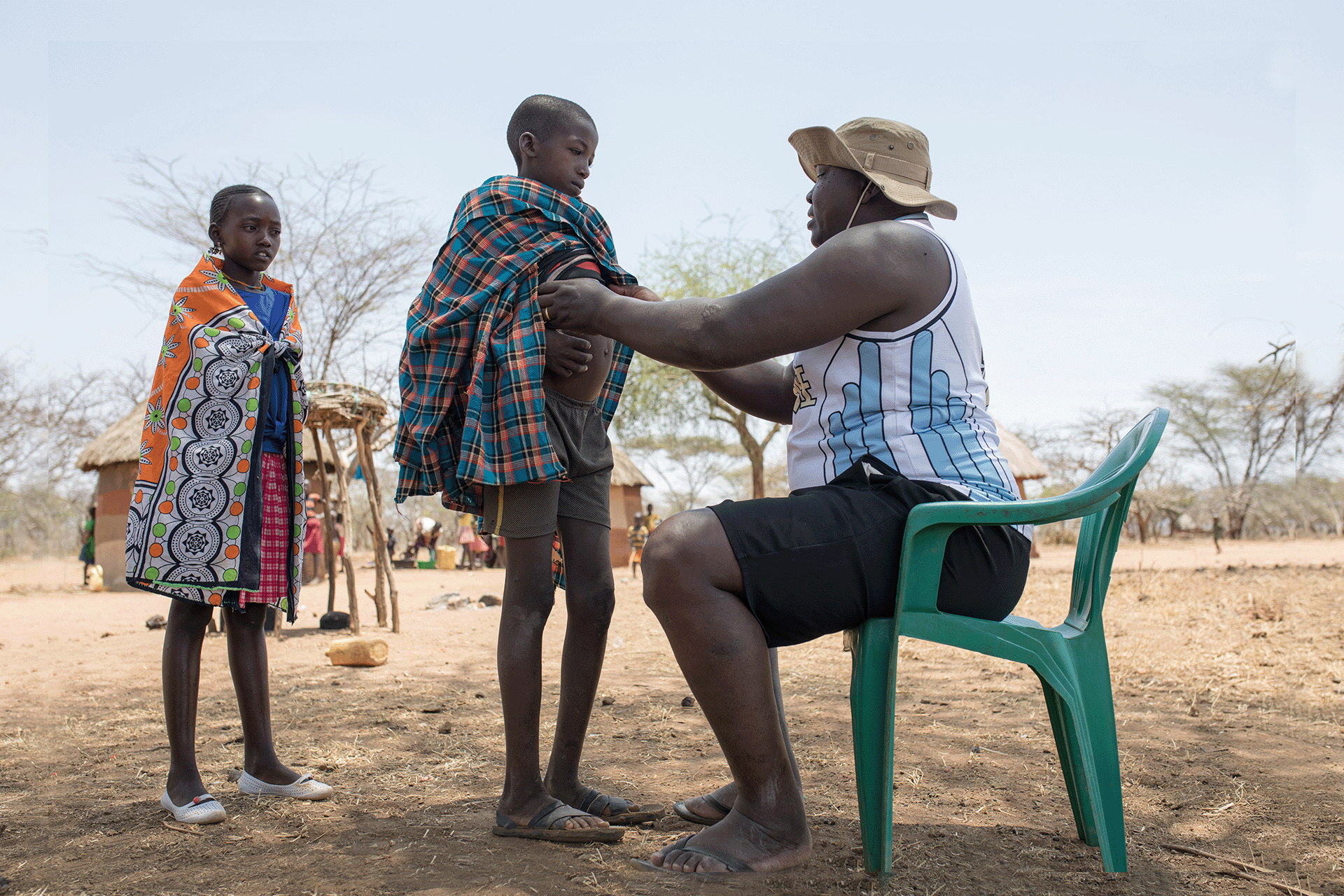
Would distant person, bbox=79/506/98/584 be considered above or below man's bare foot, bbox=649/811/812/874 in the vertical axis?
above

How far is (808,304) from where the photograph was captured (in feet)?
6.01

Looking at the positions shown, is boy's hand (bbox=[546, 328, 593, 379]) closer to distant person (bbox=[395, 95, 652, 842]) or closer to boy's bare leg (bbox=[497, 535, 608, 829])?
Answer: distant person (bbox=[395, 95, 652, 842])

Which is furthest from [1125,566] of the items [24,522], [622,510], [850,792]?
[24,522]

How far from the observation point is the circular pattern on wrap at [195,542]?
2.44 meters

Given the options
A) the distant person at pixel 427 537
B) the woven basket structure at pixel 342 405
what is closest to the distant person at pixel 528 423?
the woven basket structure at pixel 342 405

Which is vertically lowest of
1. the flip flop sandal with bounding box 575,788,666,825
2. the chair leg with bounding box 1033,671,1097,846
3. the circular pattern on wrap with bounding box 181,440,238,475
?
the flip flop sandal with bounding box 575,788,666,825

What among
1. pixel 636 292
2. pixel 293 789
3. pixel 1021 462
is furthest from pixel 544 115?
pixel 1021 462

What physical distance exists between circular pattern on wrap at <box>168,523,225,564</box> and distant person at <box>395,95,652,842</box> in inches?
21.4

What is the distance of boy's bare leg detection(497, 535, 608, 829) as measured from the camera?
2.14 m

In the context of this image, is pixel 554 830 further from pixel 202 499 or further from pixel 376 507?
pixel 376 507

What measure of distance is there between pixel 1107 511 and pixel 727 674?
907 mm

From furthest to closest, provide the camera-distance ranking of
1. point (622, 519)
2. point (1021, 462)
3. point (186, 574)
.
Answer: point (622, 519) < point (1021, 462) < point (186, 574)

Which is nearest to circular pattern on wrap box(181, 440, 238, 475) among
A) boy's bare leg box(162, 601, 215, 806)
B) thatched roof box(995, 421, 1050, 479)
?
boy's bare leg box(162, 601, 215, 806)

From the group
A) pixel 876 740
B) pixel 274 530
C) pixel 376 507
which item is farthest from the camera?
pixel 376 507
